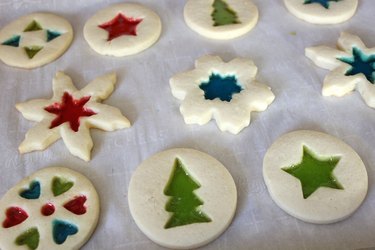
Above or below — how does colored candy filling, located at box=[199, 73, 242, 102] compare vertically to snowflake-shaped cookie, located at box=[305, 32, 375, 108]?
below

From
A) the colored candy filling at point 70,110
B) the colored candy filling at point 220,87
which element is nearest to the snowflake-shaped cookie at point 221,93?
the colored candy filling at point 220,87

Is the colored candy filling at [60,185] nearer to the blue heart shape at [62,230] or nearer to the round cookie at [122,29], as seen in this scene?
the blue heart shape at [62,230]

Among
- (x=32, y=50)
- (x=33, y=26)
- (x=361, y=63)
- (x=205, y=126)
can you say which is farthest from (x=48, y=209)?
(x=361, y=63)

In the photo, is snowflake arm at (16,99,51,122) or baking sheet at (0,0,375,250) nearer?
baking sheet at (0,0,375,250)

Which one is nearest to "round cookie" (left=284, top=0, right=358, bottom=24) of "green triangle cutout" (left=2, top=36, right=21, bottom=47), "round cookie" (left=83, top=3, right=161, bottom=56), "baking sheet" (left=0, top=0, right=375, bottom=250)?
"baking sheet" (left=0, top=0, right=375, bottom=250)

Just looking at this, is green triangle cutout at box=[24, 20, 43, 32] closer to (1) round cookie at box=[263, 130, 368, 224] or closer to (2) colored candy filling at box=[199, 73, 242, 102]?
(2) colored candy filling at box=[199, 73, 242, 102]

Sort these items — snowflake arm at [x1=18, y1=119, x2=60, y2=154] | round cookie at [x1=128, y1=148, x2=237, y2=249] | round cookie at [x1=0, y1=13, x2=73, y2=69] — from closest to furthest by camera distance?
round cookie at [x1=128, y1=148, x2=237, y2=249] < snowflake arm at [x1=18, y1=119, x2=60, y2=154] < round cookie at [x1=0, y1=13, x2=73, y2=69]

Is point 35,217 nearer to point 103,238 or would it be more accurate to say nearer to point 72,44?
point 103,238
